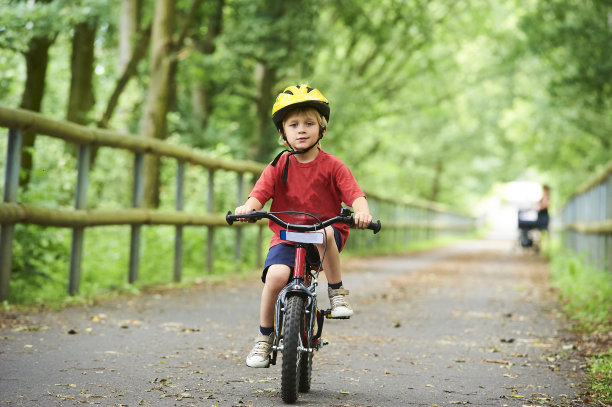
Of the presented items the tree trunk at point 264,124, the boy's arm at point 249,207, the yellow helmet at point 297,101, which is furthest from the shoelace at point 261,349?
the tree trunk at point 264,124

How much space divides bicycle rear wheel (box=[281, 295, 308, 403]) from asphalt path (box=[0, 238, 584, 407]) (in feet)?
0.33

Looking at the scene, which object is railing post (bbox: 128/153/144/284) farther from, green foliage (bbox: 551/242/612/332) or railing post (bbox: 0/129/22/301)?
green foliage (bbox: 551/242/612/332)

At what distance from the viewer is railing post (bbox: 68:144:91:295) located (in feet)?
25.4

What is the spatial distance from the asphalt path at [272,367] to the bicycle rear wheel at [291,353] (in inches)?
4.0

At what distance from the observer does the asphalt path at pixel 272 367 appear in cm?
416

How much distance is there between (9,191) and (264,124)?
1218 centimetres

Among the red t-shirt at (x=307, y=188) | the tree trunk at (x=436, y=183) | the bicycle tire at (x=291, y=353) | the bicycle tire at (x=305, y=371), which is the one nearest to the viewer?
the bicycle tire at (x=291, y=353)

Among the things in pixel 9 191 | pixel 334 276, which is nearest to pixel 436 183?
pixel 9 191

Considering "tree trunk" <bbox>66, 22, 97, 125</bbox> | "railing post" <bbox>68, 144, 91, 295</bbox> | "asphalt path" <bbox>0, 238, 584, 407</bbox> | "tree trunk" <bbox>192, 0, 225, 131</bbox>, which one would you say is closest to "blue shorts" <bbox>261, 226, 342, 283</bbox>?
"asphalt path" <bbox>0, 238, 584, 407</bbox>

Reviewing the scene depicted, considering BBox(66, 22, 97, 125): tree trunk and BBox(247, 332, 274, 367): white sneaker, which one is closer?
BBox(247, 332, 274, 367): white sneaker

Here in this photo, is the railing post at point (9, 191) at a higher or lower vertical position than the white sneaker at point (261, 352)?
higher

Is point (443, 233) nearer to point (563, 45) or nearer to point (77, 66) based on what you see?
point (563, 45)

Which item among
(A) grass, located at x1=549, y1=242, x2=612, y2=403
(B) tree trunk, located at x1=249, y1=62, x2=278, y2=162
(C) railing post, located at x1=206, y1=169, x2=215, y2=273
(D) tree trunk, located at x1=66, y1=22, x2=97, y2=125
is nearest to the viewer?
(A) grass, located at x1=549, y1=242, x2=612, y2=403

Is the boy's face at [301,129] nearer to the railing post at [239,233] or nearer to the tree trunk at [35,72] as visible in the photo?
the railing post at [239,233]
